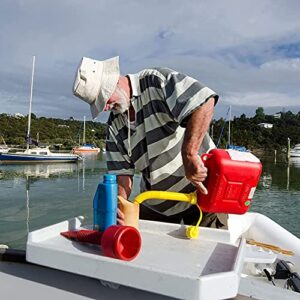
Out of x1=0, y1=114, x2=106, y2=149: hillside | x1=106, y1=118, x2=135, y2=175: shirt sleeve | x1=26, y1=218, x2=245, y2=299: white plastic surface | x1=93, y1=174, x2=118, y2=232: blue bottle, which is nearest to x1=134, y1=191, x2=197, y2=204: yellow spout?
x1=26, y1=218, x2=245, y2=299: white plastic surface

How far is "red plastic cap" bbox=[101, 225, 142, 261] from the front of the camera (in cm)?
143

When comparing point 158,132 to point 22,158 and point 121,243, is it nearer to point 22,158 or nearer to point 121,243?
point 121,243

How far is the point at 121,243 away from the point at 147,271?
0.21 m

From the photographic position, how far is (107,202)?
1704 mm

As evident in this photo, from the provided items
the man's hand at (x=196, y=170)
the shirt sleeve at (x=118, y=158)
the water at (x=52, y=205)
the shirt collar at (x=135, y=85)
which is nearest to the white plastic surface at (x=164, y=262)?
the man's hand at (x=196, y=170)

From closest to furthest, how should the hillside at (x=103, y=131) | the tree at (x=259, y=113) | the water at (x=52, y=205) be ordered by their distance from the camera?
the water at (x=52, y=205)
the hillside at (x=103, y=131)
the tree at (x=259, y=113)

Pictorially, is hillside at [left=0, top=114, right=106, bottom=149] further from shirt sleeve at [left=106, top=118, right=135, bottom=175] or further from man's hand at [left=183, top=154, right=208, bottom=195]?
man's hand at [left=183, top=154, right=208, bottom=195]

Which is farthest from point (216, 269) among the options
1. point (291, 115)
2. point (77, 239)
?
point (291, 115)

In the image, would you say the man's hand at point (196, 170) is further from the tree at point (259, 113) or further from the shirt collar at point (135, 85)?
the tree at point (259, 113)

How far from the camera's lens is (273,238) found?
2.93 meters

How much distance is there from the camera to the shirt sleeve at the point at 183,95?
193 centimetres

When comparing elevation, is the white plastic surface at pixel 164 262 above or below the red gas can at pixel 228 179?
below

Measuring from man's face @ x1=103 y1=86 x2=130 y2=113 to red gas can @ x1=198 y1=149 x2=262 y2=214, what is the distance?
62 cm

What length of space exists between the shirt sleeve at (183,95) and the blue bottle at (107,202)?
1.80 feet
